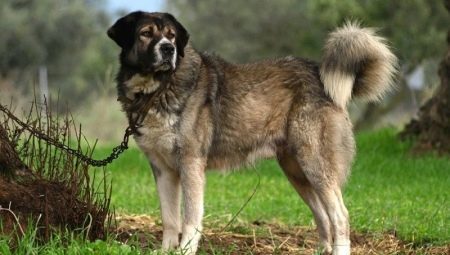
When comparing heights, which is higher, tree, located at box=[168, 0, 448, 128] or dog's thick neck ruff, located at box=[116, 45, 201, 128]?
tree, located at box=[168, 0, 448, 128]

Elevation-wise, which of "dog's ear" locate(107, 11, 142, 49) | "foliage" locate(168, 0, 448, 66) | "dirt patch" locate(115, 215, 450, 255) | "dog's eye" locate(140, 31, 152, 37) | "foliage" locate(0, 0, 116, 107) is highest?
"foliage" locate(168, 0, 448, 66)

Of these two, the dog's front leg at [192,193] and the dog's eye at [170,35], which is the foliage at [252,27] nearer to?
the dog's eye at [170,35]

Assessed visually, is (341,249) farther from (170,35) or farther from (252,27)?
(252,27)

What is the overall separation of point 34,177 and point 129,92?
1.10 metres

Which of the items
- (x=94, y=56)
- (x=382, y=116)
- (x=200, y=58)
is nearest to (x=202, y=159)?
(x=200, y=58)

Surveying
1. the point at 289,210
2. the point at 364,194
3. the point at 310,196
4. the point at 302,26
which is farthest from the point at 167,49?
the point at 302,26

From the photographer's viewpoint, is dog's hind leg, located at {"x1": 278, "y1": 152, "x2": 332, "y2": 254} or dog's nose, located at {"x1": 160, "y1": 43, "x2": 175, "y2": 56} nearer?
dog's nose, located at {"x1": 160, "y1": 43, "x2": 175, "y2": 56}

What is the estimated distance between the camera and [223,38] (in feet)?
117

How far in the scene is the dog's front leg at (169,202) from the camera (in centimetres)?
705

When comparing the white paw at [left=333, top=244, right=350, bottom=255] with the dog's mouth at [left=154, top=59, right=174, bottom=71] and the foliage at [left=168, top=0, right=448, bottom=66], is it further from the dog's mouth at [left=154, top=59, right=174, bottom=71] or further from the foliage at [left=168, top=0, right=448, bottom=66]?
the foliage at [left=168, top=0, right=448, bottom=66]

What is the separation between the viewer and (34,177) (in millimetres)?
6363

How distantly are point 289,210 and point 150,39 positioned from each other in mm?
3428

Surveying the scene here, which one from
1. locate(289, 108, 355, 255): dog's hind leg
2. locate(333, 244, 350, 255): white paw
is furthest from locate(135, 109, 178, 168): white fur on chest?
locate(333, 244, 350, 255): white paw

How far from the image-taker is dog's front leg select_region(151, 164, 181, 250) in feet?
23.1
